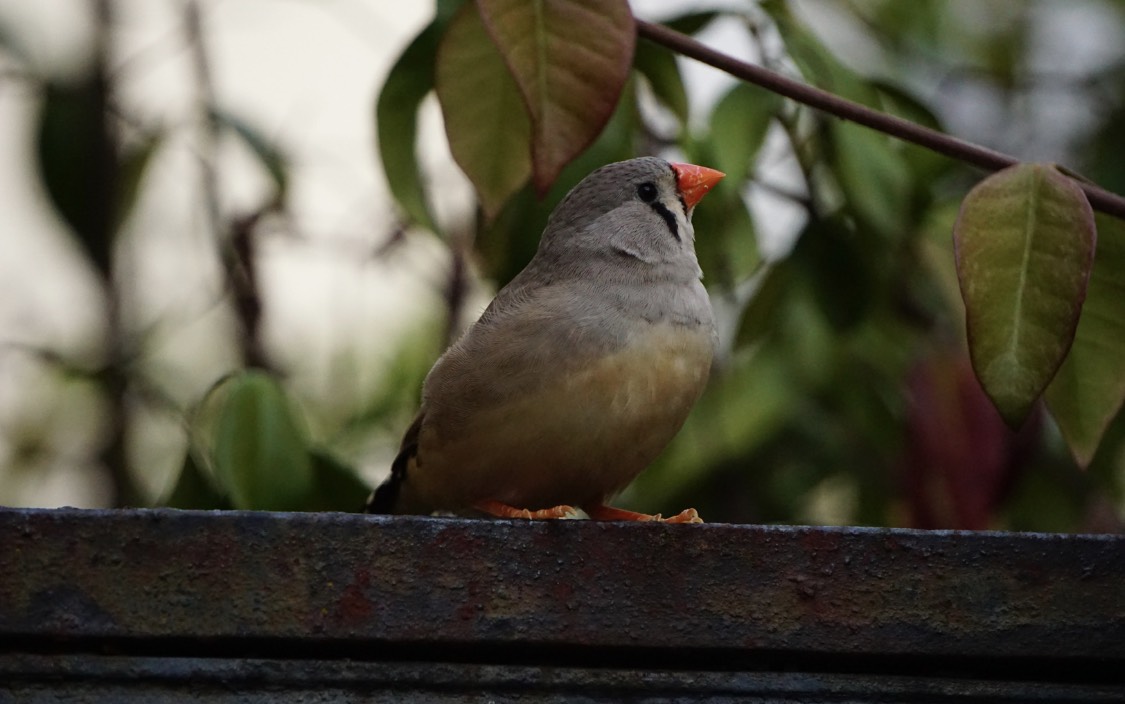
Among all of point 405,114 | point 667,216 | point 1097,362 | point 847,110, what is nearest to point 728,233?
point 667,216

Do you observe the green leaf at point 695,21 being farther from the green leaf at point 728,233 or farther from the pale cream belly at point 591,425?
the pale cream belly at point 591,425

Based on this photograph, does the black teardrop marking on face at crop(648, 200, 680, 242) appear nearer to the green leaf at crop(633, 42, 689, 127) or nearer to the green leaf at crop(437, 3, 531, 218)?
the green leaf at crop(633, 42, 689, 127)

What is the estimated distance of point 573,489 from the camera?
2.69 meters

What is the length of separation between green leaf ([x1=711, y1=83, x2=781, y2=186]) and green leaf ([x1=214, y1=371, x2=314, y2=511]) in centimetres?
89

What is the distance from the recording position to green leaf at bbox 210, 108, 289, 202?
11.0ft

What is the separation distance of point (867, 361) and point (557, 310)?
1382 mm

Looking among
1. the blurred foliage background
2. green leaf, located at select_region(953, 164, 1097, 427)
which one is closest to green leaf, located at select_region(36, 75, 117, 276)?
the blurred foliage background

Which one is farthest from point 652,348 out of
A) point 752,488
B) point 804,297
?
point 752,488

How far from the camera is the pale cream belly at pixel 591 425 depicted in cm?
255

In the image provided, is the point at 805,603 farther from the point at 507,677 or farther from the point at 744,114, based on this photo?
the point at 744,114

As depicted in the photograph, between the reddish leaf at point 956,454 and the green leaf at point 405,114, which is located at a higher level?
the green leaf at point 405,114

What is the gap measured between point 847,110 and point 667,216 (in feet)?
2.98

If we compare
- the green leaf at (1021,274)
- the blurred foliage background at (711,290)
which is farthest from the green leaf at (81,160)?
the green leaf at (1021,274)

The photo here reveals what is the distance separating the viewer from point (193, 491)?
2678 millimetres
